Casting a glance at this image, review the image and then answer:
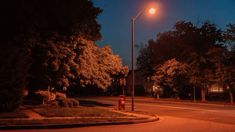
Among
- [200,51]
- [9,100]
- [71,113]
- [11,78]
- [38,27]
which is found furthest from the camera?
[200,51]

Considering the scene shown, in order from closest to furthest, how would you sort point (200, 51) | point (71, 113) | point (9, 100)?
point (9, 100) → point (71, 113) → point (200, 51)

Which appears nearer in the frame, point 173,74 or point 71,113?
point 71,113

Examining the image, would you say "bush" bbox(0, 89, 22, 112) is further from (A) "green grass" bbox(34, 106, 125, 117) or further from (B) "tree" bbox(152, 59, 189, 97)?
(B) "tree" bbox(152, 59, 189, 97)

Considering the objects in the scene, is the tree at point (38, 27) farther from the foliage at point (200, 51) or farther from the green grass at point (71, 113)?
the foliage at point (200, 51)

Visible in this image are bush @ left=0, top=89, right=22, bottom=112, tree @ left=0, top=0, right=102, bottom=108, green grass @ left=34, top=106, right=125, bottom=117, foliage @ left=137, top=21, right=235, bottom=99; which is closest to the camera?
green grass @ left=34, top=106, right=125, bottom=117

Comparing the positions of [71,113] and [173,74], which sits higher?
[173,74]

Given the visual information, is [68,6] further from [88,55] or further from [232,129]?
[232,129]

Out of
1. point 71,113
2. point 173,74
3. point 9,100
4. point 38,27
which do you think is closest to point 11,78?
point 9,100

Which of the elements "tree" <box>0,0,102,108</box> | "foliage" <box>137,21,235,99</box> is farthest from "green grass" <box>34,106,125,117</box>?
"foliage" <box>137,21,235,99</box>

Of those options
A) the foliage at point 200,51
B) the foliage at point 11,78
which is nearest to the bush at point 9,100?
the foliage at point 11,78

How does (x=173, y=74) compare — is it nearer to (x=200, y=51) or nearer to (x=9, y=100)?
(x=200, y=51)

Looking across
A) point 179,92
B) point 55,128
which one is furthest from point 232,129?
point 179,92

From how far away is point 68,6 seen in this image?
28.9 m

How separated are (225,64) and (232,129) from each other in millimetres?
30651
